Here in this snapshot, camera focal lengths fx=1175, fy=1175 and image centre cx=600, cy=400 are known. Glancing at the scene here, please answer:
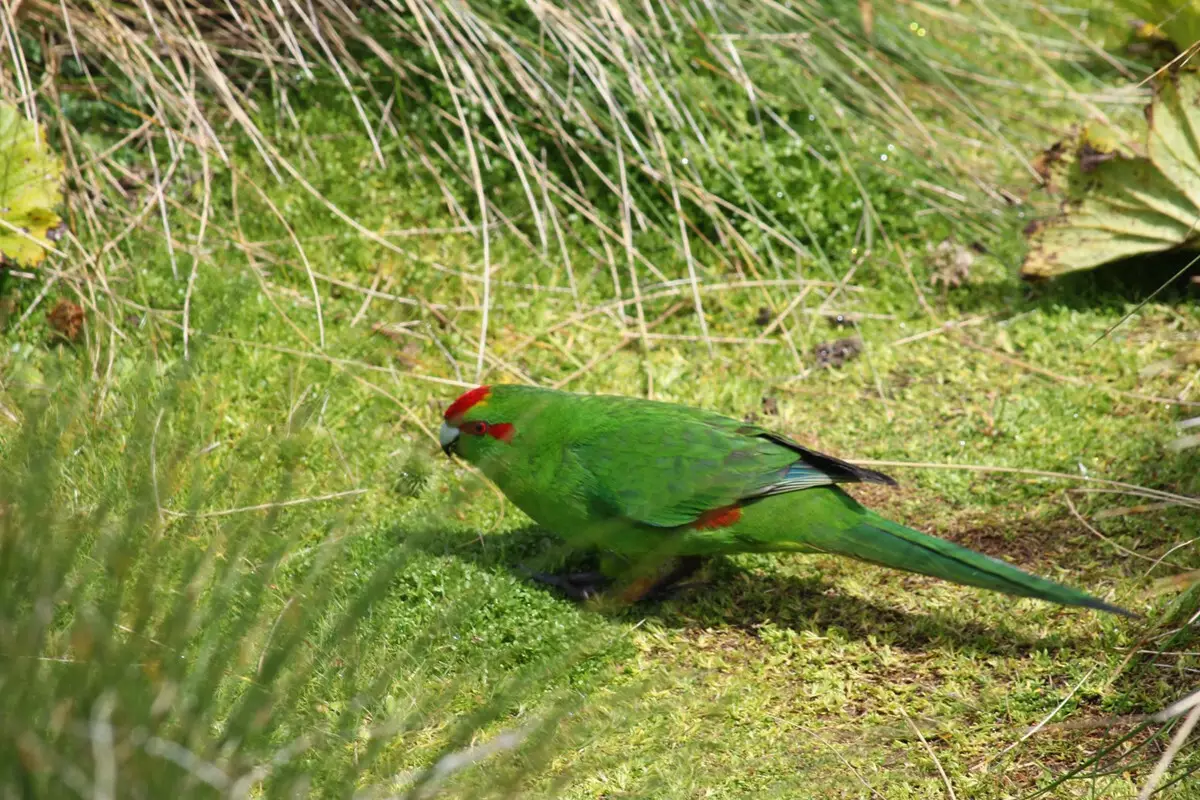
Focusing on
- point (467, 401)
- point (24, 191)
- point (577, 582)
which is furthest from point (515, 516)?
point (24, 191)

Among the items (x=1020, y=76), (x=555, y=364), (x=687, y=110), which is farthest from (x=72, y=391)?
(x=1020, y=76)

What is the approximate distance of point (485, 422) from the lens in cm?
345

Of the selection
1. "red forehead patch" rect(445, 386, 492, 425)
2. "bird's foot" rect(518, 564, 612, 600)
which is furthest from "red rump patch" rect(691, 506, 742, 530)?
"red forehead patch" rect(445, 386, 492, 425)

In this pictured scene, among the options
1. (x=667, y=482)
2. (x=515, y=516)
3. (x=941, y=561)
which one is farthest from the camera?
(x=515, y=516)

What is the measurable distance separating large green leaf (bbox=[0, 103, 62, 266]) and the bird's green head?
1689 millimetres

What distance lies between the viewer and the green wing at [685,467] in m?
3.18

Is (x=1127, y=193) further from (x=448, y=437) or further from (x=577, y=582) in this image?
(x=448, y=437)

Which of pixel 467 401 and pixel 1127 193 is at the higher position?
pixel 1127 193

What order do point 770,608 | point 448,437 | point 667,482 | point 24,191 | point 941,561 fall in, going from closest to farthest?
point 941,561, point 667,482, point 770,608, point 448,437, point 24,191

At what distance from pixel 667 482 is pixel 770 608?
0.53 m

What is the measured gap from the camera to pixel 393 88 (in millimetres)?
5277

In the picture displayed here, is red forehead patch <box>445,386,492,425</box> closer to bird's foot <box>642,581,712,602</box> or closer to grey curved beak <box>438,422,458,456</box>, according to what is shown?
grey curved beak <box>438,422,458,456</box>

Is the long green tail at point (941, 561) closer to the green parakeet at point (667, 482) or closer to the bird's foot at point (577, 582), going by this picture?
the green parakeet at point (667, 482)

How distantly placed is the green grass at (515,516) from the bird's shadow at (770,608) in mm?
13
